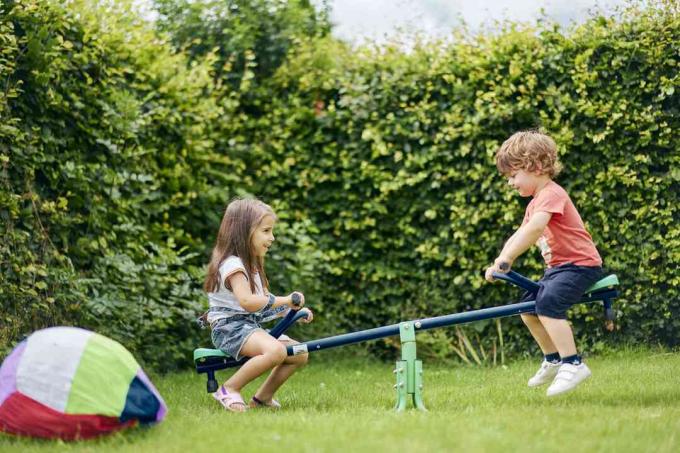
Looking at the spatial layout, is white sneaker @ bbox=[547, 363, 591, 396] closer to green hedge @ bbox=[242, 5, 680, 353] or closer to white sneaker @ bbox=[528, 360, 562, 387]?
white sneaker @ bbox=[528, 360, 562, 387]

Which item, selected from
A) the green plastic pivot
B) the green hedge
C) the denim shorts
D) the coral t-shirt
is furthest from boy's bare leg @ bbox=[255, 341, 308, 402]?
the green hedge

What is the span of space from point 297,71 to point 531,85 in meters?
2.32

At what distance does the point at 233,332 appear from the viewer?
4.86 m

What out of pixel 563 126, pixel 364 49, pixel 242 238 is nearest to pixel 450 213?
pixel 563 126

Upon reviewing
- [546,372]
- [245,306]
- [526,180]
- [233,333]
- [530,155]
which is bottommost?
[546,372]

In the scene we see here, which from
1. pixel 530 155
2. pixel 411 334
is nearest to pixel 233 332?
pixel 411 334

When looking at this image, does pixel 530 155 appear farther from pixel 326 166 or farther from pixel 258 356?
pixel 326 166

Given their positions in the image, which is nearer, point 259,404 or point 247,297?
point 247,297

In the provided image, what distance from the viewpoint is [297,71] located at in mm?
8297

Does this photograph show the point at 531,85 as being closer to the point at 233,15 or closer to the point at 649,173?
the point at 649,173

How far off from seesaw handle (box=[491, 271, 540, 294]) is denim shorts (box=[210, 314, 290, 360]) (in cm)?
132

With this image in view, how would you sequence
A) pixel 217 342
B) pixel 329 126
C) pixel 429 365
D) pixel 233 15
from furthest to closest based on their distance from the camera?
pixel 233 15
pixel 329 126
pixel 429 365
pixel 217 342

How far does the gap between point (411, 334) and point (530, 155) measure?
118 cm

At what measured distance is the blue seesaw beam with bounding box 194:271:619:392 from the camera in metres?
4.60
